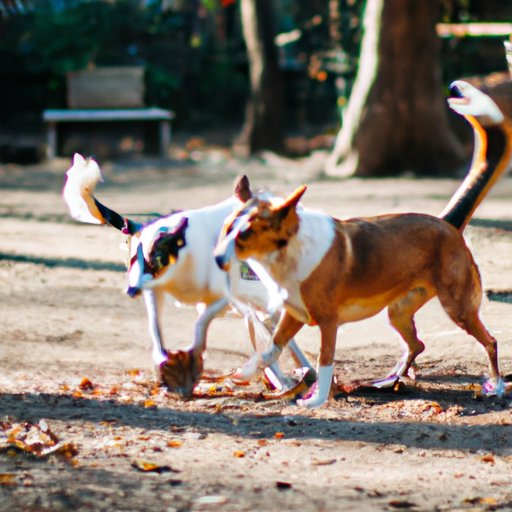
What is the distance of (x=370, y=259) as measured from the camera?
576 cm

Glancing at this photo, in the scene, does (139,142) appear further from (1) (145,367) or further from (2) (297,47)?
(1) (145,367)

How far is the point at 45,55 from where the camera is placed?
77.8 feet

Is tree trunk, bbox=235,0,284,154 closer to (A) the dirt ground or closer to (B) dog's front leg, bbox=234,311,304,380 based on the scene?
(A) the dirt ground

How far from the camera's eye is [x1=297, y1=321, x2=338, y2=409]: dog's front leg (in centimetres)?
570

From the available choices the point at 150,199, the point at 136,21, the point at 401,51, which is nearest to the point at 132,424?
the point at 150,199

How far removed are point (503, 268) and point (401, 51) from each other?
7.69 metres

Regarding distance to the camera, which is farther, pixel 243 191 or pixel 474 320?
pixel 474 320

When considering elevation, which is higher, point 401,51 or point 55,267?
point 401,51

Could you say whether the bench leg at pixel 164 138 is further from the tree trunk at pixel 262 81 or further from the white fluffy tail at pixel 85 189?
the white fluffy tail at pixel 85 189

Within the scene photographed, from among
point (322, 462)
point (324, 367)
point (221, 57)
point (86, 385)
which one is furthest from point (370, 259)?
point (221, 57)

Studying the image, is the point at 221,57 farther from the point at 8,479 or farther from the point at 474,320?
the point at 8,479

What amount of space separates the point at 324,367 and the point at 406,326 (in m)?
0.83

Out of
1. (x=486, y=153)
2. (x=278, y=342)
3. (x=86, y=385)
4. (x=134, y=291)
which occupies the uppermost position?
(x=486, y=153)

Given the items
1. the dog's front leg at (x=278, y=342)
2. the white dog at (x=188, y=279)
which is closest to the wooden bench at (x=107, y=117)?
the white dog at (x=188, y=279)
